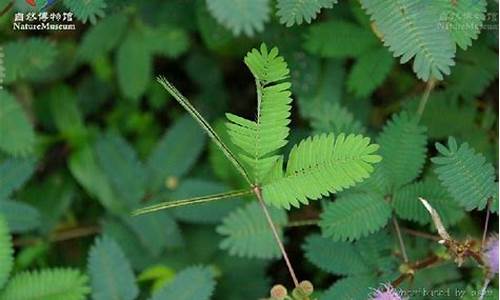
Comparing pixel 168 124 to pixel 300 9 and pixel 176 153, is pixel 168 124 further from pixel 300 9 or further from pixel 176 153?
pixel 300 9

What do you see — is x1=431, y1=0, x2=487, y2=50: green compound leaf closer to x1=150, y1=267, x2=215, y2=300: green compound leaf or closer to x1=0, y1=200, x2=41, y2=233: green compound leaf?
x1=150, y1=267, x2=215, y2=300: green compound leaf

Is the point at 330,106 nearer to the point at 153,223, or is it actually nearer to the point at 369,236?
the point at 369,236

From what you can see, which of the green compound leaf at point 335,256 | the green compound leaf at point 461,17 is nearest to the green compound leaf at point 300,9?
the green compound leaf at point 461,17

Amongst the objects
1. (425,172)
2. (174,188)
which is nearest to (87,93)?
(174,188)

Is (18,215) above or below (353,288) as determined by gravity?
above

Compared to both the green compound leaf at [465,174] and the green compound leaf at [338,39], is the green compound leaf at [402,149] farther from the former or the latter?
the green compound leaf at [338,39]

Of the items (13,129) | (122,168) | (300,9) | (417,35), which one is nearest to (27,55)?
(13,129)

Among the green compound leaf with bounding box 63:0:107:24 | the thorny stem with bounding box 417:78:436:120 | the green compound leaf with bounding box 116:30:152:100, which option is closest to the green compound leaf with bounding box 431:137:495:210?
the thorny stem with bounding box 417:78:436:120

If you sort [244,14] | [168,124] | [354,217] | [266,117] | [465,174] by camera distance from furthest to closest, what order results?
[168,124]
[354,217]
[465,174]
[266,117]
[244,14]
